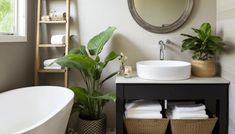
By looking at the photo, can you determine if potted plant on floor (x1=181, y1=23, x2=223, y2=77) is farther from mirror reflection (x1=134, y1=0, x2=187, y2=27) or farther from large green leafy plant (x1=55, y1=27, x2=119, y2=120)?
large green leafy plant (x1=55, y1=27, x2=119, y2=120)

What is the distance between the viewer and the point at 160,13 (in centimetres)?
248

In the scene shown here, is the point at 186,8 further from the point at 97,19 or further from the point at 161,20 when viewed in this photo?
the point at 97,19

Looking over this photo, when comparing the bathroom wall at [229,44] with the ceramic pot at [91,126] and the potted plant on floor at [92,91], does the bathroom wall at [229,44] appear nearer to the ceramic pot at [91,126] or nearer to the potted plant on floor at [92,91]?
the potted plant on floor at [92,91]

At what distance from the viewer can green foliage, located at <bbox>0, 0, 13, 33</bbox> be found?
2186 mm

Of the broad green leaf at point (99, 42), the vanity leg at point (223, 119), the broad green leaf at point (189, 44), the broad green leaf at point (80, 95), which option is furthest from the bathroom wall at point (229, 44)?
the broad green leaf at point (80, 95)

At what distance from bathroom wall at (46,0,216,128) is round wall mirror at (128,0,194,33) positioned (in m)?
0.06

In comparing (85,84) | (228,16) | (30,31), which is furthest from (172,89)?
(30,31)

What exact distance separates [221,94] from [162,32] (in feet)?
2.95

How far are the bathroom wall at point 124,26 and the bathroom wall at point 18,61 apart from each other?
0.44 m

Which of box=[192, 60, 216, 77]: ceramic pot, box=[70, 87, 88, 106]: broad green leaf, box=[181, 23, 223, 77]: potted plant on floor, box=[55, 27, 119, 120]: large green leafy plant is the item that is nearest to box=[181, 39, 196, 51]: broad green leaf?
box=[181, 23, 223, 77]: potted plant on floor

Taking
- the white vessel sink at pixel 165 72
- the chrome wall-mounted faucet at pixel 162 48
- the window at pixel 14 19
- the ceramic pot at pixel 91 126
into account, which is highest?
the window at pixel 14 19

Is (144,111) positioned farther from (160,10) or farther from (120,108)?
(160,10)


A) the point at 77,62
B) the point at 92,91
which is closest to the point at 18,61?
the point at 77,62

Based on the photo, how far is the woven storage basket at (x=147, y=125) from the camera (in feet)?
6.76
